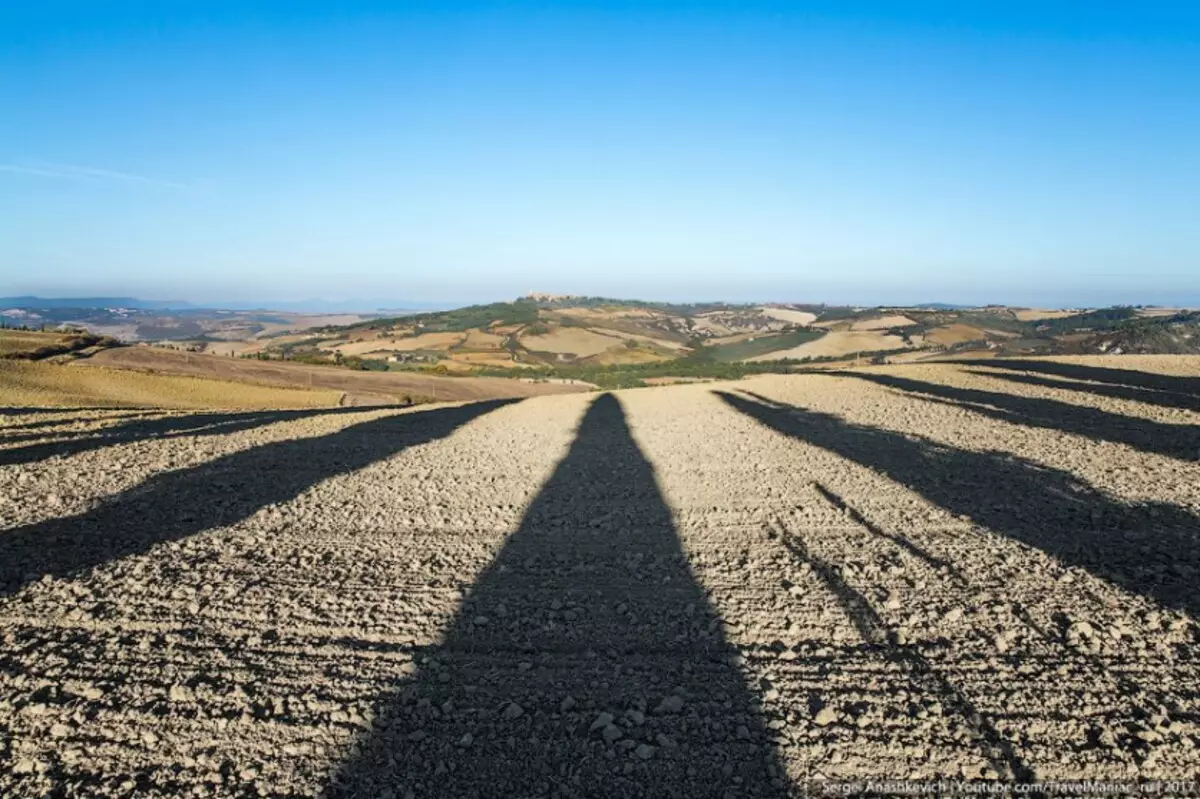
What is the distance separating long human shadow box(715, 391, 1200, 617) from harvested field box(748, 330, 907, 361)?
67765 mm

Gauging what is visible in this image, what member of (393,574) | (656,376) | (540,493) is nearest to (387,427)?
(540,493)

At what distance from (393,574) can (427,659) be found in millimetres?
2217

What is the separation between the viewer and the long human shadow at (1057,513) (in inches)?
287

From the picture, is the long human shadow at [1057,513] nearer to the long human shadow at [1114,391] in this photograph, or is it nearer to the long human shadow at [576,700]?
the long human shadow at [576,700]

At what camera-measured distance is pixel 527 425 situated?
23516 millimetres

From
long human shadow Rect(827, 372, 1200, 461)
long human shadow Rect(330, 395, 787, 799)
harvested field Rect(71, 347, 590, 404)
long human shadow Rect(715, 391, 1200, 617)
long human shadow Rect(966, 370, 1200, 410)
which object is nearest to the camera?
long human shadow Rect(330, 395, 787, 799)

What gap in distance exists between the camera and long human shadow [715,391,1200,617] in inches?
287

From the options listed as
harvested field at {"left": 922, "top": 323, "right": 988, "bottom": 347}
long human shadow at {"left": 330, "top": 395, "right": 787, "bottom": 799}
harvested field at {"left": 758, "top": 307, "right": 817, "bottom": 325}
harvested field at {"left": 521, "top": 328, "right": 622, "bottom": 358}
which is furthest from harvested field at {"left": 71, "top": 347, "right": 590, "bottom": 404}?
harvested field at {"left": 758, "top": 307, "right": 817, "bottom": 325}

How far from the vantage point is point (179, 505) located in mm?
10125

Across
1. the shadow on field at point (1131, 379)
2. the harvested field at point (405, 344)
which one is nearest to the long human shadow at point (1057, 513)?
the shadow on field at point (1131, 379)

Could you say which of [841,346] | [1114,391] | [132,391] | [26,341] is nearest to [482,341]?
[841,346]

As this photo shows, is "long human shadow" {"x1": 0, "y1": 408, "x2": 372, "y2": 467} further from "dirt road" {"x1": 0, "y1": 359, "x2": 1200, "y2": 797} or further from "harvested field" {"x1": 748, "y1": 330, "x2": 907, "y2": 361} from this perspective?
"harvested field" {"x1": 748, "y1": 330, "x2": 907, "y2": 361}

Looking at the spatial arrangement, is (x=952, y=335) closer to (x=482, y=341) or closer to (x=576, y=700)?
(x=482, y=341)

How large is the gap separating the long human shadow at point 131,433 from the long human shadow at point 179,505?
3.21m
